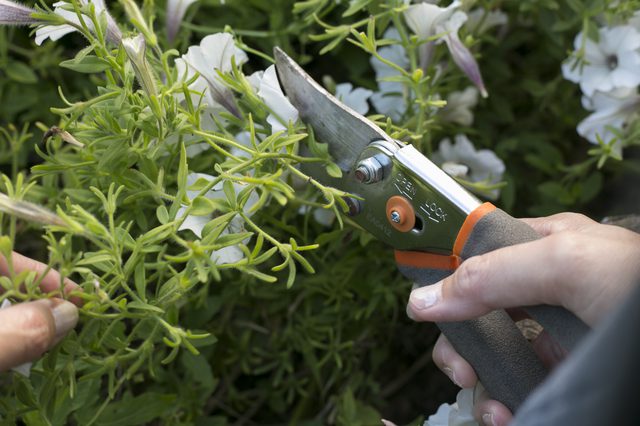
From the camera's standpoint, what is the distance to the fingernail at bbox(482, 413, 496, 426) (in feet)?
2.55

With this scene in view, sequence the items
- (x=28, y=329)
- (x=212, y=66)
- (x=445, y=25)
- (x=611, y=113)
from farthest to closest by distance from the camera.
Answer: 1. (x=611, y=113)
2. (x=445, y=25)
3. (x=212, y=66)
4. (x=28, y=329)

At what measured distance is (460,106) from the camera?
1122mm

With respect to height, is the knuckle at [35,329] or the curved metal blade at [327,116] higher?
the curved metal blade at [327,116]

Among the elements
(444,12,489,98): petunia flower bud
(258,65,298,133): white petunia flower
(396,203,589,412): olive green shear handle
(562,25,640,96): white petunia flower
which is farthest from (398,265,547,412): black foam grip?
(562,25,640,96): white petunia flower

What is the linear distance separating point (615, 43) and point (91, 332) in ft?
2.60

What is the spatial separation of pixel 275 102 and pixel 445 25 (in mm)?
280

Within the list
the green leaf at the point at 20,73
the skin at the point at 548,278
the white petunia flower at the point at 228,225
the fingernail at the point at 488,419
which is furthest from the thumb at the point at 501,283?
the green leaf at the point at 20,73

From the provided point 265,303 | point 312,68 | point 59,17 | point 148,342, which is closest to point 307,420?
point 265,303

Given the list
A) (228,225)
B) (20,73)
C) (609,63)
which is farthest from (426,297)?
(20,73)

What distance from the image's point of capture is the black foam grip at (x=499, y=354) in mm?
769

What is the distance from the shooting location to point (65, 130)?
0.83 m

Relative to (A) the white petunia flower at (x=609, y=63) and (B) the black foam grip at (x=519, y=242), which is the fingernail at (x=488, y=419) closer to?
(B) the black foam grip at (x=519, y=242)

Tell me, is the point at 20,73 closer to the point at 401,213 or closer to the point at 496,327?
the point at 401,213

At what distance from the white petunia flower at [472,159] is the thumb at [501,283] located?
1.21 ft
